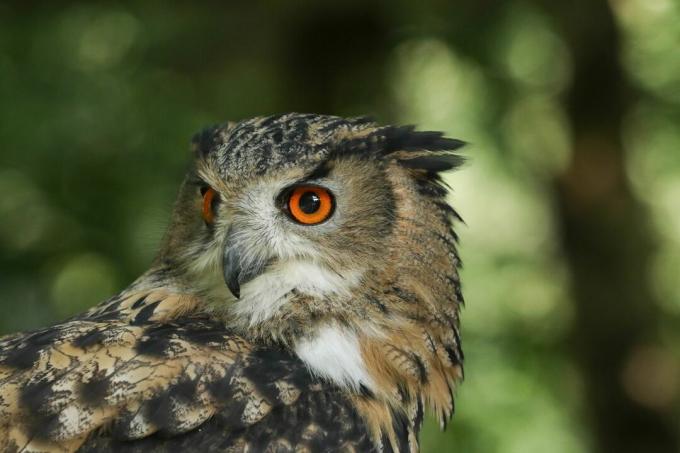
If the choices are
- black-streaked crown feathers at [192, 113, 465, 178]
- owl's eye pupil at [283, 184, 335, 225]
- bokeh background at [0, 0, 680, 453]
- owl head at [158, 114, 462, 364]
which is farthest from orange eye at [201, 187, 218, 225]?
bokeh background at [0, 0, 680, 453]

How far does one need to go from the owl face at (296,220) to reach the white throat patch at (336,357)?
0.17ft

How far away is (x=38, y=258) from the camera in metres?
4.70

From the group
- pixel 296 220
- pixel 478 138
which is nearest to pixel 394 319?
pixel 296 220

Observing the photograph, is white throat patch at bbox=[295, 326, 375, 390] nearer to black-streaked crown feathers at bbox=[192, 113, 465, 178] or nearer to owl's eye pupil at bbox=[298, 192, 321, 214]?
owl's eye pupil at bbox=[298, 192, 321, 214]

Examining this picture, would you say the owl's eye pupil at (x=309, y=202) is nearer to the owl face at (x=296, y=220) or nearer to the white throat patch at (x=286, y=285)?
the owl face at (x=296, y=220)

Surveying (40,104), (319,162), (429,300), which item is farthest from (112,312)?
(40,104)

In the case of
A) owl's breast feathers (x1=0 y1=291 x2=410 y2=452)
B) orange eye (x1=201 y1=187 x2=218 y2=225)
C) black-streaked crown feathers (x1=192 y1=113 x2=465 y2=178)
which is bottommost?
owl's breast feathers (x1=0 y1=291 x2=410 y2=452)

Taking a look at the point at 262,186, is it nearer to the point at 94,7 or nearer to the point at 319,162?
the point at 319,162

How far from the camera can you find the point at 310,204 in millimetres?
2607

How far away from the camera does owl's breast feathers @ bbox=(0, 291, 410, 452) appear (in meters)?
2.06

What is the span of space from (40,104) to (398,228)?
9.44 feet

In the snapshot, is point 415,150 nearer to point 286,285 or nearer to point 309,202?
point 309,202

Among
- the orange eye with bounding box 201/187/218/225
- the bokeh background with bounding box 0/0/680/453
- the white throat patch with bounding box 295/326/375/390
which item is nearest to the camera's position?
the white throat patch with bounding box 295/326/375/390

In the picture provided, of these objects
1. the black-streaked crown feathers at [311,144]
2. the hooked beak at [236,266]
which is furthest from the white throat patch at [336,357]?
the black-streaked crown feathers at [311,144]
